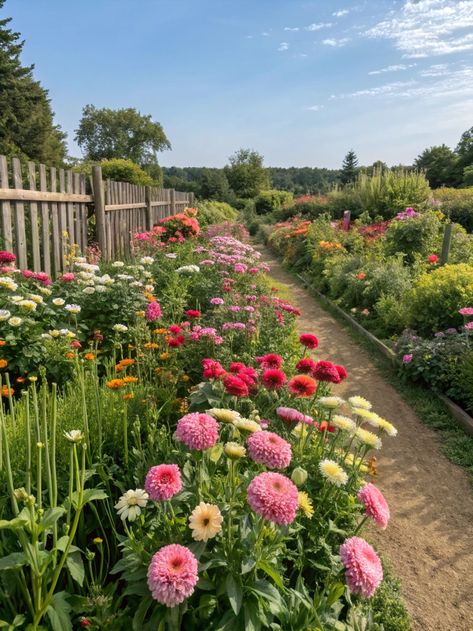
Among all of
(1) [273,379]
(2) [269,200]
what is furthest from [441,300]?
(2) [269,200]

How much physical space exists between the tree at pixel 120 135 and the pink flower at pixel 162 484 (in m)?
57.6

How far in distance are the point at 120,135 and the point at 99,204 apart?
178 ft

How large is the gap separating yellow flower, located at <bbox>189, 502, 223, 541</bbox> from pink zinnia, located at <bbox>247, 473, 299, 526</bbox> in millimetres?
123

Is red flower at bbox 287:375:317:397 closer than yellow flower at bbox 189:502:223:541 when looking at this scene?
No

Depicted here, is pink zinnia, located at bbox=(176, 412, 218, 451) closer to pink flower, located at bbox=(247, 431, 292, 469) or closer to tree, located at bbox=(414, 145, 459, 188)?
pink flower, located at bbox=(247, 431, 292, 469)

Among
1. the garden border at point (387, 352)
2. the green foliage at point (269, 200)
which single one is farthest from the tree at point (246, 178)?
the garden border at point (387, 352)

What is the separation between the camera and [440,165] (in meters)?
46.4

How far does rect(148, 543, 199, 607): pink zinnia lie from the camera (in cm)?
111

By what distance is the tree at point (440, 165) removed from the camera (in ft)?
131

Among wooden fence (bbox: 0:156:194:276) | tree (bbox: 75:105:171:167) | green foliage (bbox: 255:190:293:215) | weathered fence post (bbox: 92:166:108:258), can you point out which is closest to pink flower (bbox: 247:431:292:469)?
wooden fence (bbox: 0:156:194:276)

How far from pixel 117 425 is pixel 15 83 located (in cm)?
3657

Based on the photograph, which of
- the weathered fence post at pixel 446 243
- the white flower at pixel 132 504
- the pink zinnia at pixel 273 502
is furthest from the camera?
the weathered fence post at pixel 446 243

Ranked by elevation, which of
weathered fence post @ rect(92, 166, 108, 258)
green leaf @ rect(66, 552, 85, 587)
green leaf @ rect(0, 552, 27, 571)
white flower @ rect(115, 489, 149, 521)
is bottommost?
green leaf @ rect(66, 552, 85, 587)

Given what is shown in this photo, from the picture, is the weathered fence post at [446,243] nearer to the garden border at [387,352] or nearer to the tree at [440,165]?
the garden border at [387,352]
